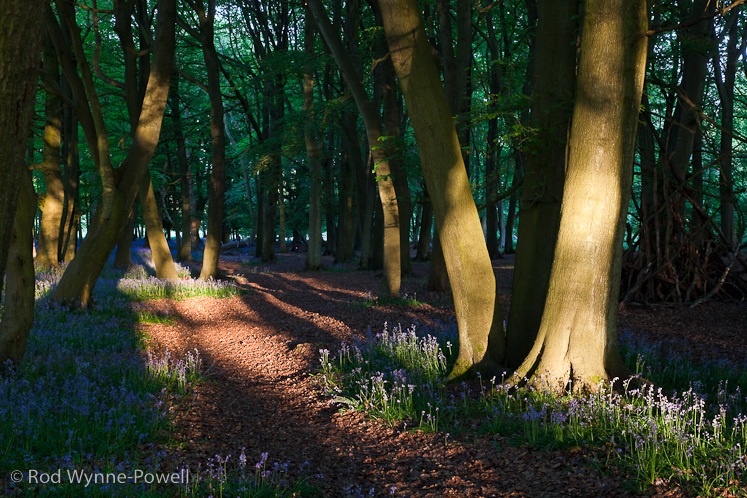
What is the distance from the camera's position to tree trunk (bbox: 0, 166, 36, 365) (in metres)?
5.11

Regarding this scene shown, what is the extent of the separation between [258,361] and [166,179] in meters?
26.1

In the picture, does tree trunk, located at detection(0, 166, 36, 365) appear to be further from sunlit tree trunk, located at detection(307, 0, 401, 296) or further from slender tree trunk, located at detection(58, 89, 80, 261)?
slender tree trunk, located at detection(58, 89, 80, 261)

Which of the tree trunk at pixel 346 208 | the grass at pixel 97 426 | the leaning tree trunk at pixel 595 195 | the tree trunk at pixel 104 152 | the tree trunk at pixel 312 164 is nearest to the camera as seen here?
the grass at pixel 97 426

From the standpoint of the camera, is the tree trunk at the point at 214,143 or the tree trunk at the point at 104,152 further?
the tree trunk at the point at 214,143

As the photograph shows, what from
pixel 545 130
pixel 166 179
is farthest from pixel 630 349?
pixel 166 179

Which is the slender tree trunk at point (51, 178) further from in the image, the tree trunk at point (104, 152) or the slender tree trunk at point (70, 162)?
the tree trunk at point (104, 152)

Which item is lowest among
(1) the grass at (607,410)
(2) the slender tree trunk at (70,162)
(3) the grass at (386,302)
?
(1) the grass at (607,410)

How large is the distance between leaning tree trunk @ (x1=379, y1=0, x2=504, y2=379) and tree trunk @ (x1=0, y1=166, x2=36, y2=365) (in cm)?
420

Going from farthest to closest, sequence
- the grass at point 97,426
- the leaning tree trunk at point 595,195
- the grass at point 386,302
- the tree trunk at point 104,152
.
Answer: the grass at point 386,302
the tree trunk at point 104,152
the leaning tree trunk at point 595,195
the grass at point 97,426

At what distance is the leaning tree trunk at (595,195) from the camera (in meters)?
Result: 4.44

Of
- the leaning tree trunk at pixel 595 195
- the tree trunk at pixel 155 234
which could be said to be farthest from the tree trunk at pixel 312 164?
the leaning tree trunk at pixel 595 195

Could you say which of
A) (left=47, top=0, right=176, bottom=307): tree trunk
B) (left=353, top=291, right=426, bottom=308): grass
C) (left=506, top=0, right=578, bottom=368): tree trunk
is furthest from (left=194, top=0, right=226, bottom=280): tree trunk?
(left=506, top=0, right=578, bottom=368): tree trunk

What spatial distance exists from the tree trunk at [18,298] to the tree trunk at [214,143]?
8562 mm

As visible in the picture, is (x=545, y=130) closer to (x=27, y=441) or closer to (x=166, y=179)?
(x=27, y=441)
